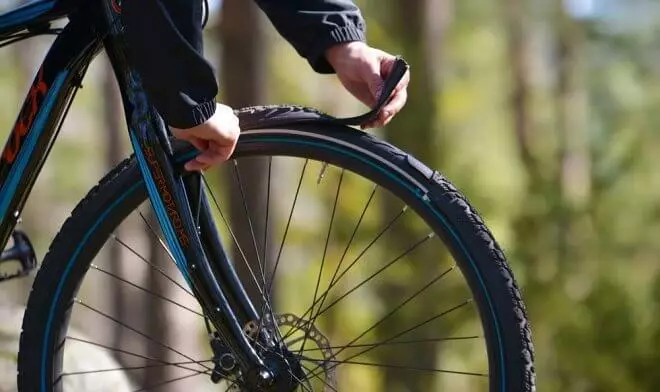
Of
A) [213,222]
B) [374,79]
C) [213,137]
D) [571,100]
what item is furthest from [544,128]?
[213,137]

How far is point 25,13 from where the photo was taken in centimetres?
237

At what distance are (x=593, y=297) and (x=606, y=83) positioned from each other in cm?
1046

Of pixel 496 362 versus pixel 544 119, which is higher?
pixel 544 119

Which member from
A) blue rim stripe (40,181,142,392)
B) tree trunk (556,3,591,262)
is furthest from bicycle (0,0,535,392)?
tree trunk (556,3,591,262)

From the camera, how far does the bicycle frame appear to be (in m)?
2.12

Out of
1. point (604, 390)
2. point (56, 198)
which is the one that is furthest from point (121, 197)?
point (56, 198)

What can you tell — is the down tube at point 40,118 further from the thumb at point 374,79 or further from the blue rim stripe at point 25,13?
the thumb at point 374,79

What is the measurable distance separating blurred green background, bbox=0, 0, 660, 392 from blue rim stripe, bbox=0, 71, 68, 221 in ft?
0.29

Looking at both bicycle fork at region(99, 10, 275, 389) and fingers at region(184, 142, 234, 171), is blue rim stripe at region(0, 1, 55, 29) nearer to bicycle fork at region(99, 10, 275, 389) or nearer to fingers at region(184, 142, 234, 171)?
bicycle fork at region(99, 10, 275, 389)

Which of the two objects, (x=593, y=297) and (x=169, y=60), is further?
(x=593, y=297)

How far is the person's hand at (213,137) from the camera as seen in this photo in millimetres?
2023

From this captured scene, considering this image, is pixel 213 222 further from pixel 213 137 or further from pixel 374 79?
pixel 374 79

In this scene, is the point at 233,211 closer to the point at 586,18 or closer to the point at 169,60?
the point at 169,60

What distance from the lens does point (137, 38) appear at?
6.65 feet
